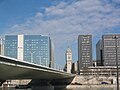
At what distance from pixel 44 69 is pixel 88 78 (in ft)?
392

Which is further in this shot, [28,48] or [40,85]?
[28,48]

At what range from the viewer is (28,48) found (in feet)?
398

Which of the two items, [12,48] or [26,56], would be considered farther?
[26,56]

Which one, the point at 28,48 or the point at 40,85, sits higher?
the point at 28,48

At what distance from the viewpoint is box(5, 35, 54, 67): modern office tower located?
9588cm

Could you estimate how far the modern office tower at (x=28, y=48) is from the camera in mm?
95875

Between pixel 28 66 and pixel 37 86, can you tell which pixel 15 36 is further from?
pixel 28 66

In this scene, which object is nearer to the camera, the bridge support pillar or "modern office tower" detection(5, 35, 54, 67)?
"modern office tower" detection(5, 35, 54, 67)

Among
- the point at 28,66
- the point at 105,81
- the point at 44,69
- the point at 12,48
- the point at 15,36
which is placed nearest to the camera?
the point at 28,66

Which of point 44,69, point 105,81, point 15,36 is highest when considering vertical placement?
point 15,36

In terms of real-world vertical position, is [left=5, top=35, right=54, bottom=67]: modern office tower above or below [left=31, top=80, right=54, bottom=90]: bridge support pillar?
above

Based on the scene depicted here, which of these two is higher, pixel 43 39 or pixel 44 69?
pixel 43 39

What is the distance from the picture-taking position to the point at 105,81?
636ft

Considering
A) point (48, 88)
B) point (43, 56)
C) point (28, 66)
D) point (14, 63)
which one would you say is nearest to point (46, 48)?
point (43, 56)
